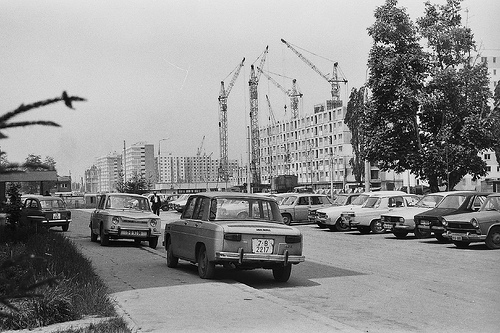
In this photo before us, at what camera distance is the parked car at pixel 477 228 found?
17562 millimetres

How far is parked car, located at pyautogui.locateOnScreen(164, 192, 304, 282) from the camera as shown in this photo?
10797mm

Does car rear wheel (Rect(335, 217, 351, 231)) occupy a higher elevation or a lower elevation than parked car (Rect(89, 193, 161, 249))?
lower

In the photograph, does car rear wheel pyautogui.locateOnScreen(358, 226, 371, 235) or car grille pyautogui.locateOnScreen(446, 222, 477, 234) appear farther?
car rear wheel pyautogui.locateOnScreen(358, 226, 371, 235)

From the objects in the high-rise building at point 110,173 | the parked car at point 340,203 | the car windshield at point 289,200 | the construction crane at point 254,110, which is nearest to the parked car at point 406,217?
the parked car at point 340,203

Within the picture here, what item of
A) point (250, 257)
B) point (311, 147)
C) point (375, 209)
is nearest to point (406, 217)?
point (375, 209)

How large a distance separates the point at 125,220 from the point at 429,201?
1154 centimetres

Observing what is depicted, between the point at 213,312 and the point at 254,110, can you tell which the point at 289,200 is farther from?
the point at 254,110

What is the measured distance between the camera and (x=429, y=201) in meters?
23.7

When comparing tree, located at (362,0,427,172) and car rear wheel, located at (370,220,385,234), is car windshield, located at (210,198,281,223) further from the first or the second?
tree, located at (362,0,427,172)

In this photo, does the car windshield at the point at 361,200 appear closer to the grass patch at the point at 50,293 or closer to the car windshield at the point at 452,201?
the car windshield at the point at 452,201

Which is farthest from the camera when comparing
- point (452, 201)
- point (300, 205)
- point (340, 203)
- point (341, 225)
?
point (300, 205)

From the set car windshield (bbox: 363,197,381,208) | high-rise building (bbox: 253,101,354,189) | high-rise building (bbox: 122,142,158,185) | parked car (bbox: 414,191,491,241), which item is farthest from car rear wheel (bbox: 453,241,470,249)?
high-rise building (bbox: 253,101,354,189)

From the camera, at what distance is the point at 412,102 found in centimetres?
3653

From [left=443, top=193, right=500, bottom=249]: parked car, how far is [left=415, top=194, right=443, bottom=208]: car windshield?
16.2 feet
